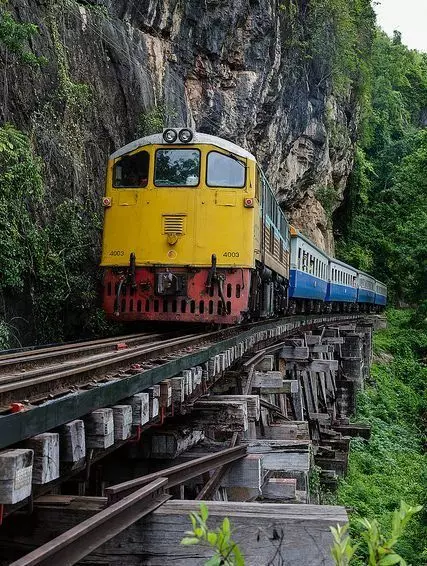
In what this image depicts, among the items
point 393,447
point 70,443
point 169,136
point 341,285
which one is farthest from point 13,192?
point 341,285

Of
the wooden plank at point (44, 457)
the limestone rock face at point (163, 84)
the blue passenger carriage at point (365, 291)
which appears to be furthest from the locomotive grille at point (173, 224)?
the blue passenger carriage at point (365, 291)

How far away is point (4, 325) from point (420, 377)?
2179cm

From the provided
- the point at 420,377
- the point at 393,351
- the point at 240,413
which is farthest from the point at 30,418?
the point at 393,351

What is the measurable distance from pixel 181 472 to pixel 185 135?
22.6ft

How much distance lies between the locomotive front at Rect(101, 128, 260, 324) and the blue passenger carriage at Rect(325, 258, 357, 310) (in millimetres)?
14241

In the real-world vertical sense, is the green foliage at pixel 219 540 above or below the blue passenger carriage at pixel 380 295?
below

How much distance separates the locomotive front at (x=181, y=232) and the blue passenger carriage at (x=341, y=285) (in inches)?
561

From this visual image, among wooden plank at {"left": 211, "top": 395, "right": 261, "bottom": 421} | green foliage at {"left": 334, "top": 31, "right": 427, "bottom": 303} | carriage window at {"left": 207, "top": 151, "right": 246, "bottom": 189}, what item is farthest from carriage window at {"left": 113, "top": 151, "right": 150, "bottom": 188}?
green foliage at {"left": 334, "top": 31, "right": 427, "bottom": 303}

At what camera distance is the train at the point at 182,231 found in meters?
10.1

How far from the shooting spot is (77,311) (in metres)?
11.8

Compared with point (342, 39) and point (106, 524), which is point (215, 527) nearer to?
point (106, 524)

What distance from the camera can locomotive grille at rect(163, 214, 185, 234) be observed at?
10.3 meters

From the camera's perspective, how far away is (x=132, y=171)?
35.4 ft

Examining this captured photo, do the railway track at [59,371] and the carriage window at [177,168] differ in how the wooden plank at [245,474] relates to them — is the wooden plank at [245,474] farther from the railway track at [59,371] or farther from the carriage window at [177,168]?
the carriage window at [177,168]
